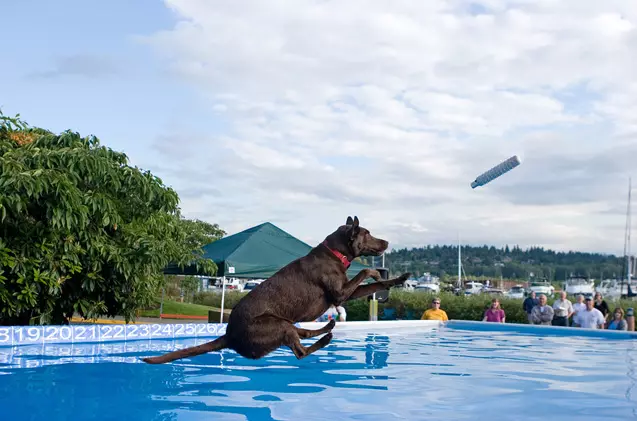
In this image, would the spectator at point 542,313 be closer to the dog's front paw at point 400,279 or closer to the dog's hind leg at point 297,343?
the dog's front paw at point 400,279

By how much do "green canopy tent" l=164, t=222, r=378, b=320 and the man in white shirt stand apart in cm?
536

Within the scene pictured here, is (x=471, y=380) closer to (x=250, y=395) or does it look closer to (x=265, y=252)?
(x=250, y=395)

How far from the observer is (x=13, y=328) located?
9.85 m

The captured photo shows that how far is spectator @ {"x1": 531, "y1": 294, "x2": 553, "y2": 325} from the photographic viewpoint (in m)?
15.8

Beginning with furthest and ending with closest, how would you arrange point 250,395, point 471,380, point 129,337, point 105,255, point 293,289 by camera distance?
point 129,337 < point 105,255 < point 471,380 < point 250,395 < point 293,289

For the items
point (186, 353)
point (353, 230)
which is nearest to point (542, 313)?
Result: point (353, 230)

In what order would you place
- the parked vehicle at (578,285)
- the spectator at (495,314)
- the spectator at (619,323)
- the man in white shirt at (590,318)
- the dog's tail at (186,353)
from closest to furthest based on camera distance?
the dog's tail at (186,353)
the spectator at (619,323)
the man in white shirt at (590,318)
the spectator at (495,314)
the parked vehicle at (578,285)

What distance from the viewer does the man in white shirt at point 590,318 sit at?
15070mm

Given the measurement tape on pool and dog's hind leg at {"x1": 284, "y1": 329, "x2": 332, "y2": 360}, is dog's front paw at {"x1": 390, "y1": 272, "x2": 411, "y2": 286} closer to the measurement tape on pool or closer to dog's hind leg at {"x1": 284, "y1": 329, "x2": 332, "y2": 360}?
dog's hind leg at {"x1": 284, "y1": 329, "x2": 332, "y2": 360}

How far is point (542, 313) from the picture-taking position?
15.8 m

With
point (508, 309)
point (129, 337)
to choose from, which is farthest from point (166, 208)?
point (508, 309)

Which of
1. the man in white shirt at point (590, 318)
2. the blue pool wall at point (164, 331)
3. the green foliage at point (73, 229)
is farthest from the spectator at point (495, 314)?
the green foliage at point (73, 229)

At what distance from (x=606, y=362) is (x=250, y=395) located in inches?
254

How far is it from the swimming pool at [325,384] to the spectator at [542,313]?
3.53m
